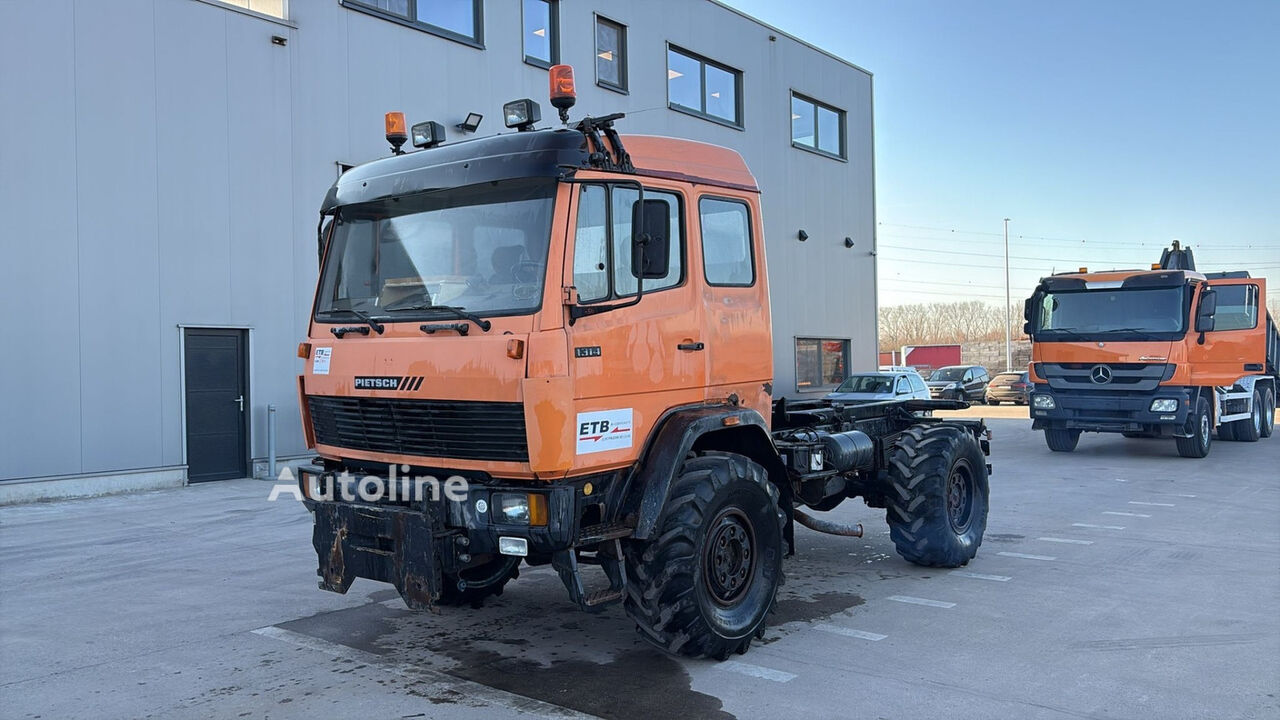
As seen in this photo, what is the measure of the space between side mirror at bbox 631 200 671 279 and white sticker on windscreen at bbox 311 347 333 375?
1.90 metres

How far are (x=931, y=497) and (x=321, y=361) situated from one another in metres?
4.65

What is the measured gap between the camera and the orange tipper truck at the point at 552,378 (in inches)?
191

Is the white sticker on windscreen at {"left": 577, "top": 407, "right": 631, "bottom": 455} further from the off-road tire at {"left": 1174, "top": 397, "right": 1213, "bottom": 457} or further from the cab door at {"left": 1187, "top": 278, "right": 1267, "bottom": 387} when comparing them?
the off-road tire at {"left": 1174, "top": 397, "right": 1213, "bottom": 457}

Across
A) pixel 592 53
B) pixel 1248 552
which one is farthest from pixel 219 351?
pixel 1248 552

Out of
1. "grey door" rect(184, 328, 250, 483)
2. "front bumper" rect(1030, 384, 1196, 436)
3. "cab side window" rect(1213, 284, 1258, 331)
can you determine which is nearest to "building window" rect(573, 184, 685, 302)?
"grey door" rect(184, 328, 250, 483)

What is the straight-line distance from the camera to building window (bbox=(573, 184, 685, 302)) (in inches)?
195

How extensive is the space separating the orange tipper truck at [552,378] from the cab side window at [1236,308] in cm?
1299

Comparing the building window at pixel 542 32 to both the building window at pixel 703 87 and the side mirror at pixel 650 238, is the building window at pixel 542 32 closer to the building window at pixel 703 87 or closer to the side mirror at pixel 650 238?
the building window at pixel 703 87

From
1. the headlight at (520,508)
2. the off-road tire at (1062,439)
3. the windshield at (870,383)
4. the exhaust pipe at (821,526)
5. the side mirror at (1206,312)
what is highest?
the side mirror at (1206,312)

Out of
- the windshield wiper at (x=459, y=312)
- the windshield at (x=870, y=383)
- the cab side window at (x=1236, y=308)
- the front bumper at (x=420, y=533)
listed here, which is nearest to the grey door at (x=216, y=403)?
the front bumper at (x=420, y=533)

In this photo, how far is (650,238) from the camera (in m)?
5.01

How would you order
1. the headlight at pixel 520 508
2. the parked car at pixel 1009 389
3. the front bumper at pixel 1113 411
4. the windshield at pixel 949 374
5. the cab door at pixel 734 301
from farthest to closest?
the parked car at pixel 1009 389 < the windshield at pixel 949 374 < the front bumper at pixel 1113 411 < the cab door at pixel 734 301 < the headlight at pixel 520 508

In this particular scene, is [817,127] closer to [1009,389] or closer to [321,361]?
[1009,389]

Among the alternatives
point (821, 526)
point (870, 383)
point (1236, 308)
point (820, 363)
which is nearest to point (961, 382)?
point (820, 363)
